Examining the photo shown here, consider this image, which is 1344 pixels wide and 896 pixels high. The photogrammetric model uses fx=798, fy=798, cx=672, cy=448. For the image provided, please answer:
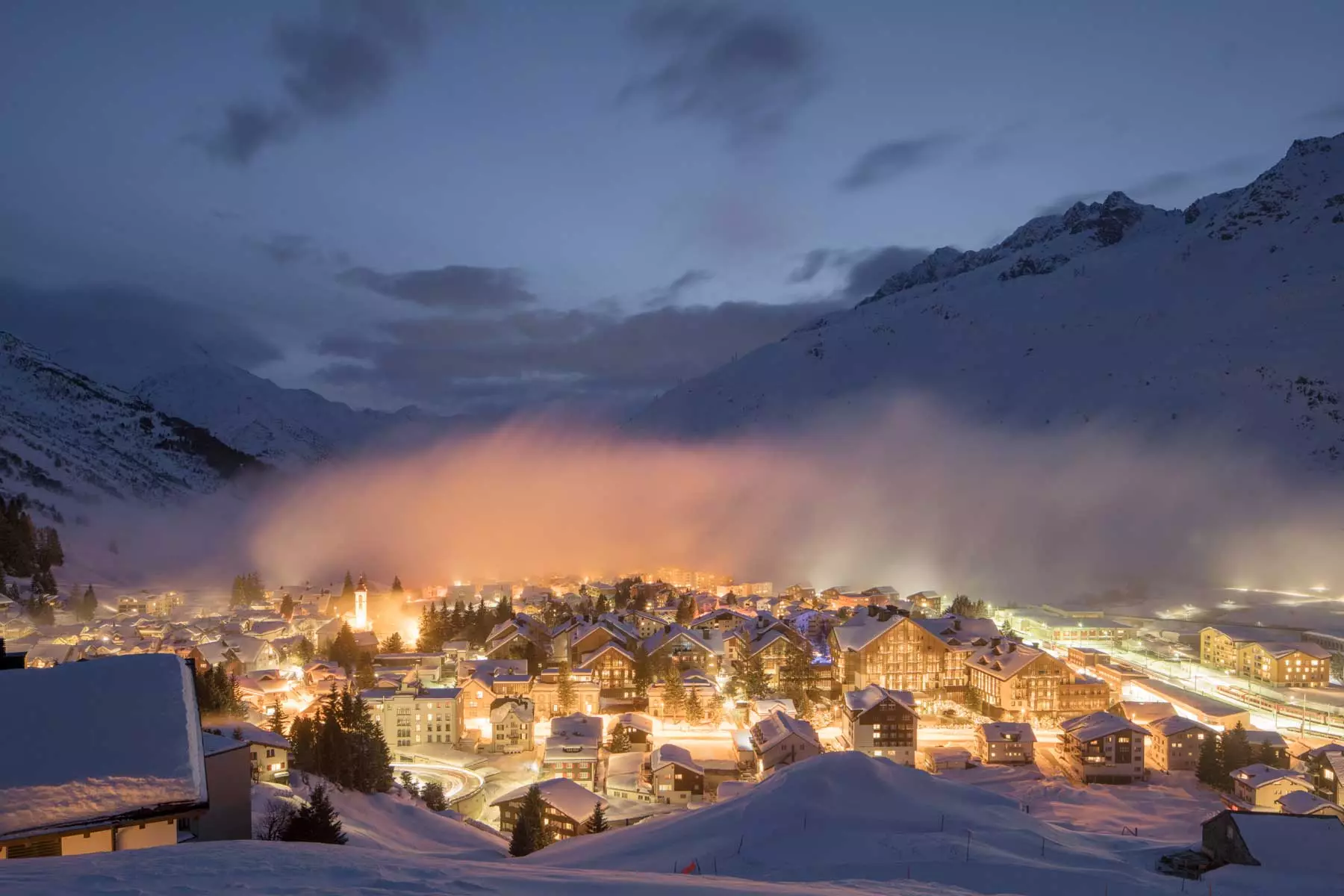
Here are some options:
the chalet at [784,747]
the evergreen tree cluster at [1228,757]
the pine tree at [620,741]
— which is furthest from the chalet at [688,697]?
the evergreen tree cluster at [1228,757]

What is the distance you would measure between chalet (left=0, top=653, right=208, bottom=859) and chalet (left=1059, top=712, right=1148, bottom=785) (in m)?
26.0

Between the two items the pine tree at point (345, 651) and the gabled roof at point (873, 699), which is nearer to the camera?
the gabled roof at point (873, 699)

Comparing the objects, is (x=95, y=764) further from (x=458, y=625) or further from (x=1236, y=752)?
(x=458, y=625)

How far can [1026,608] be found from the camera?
178 ft

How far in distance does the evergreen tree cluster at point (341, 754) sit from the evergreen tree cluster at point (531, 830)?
17.4ft

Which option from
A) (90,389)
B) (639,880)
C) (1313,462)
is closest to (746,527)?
Answer: (1313,462)

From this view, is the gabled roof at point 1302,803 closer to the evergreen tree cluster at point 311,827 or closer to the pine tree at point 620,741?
the pine tree at point 620,741

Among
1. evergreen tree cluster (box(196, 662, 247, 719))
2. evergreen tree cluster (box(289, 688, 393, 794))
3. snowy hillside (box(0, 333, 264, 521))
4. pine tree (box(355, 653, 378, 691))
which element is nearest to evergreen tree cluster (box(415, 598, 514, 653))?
pine tree (box(355, 653, 378, 691))

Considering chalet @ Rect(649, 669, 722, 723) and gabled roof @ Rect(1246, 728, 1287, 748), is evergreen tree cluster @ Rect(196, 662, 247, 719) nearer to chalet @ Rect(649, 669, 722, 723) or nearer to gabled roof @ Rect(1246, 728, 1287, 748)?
chalet @ Rect(649, 669, 722, 723)

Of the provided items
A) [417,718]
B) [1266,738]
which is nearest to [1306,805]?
[1266,738]

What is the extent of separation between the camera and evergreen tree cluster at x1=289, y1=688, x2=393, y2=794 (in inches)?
790

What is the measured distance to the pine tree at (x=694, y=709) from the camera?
30891 millimetres

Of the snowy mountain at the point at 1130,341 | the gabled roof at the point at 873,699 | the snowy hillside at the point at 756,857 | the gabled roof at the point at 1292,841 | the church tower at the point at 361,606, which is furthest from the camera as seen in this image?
the snowy mountain at the point at 1130,341

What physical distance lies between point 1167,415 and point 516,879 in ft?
311
